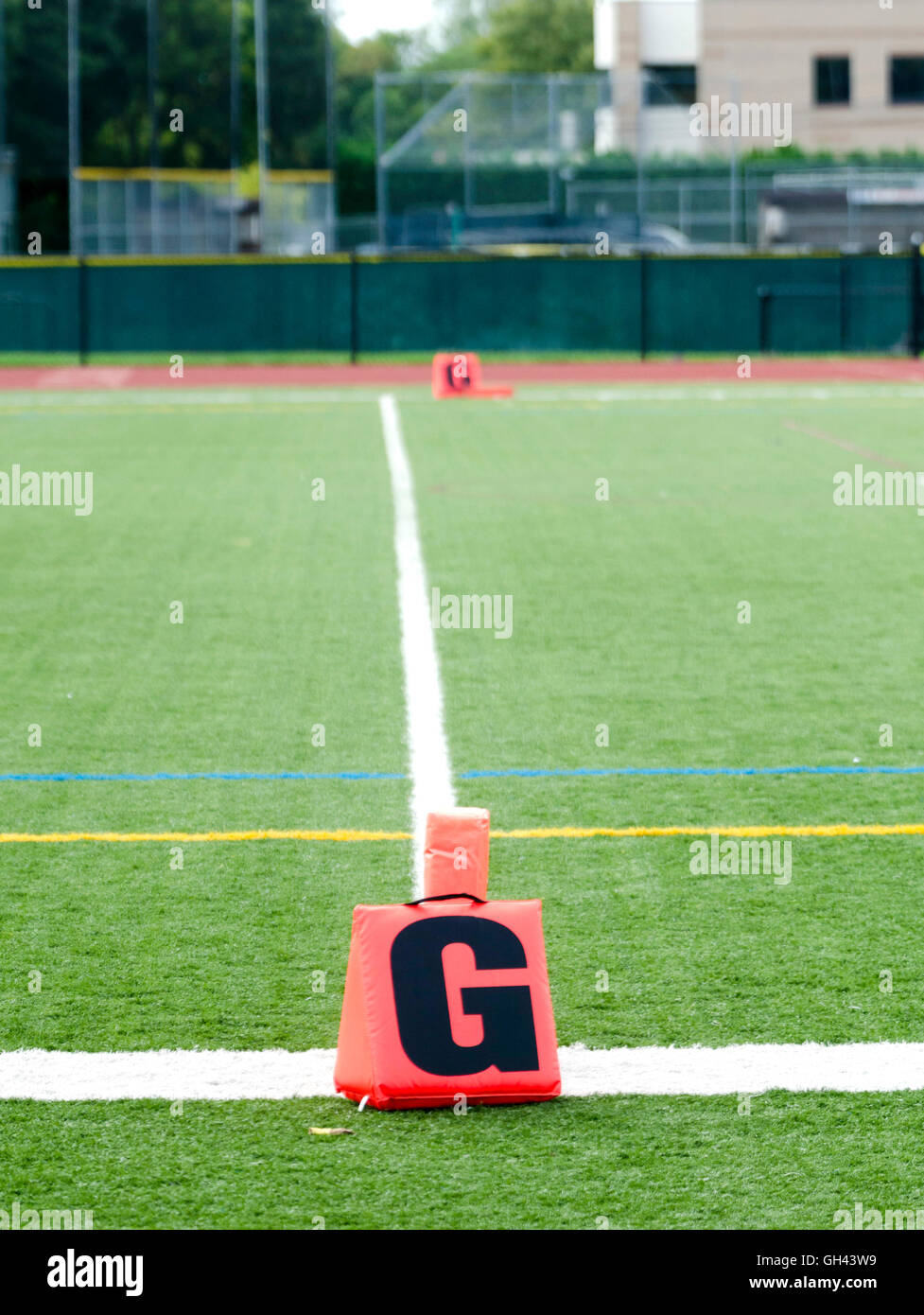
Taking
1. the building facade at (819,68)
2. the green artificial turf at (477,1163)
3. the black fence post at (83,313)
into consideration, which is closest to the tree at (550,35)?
the building facade at (819,68)

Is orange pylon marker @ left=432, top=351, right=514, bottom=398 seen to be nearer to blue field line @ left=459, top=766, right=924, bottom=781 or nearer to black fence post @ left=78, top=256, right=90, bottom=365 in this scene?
black fence post @ left=78, top=256, right=90, bottom=365

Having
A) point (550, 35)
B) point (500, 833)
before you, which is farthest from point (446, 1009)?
point (550, 35)

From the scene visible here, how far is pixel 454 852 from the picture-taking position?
14.3 feet

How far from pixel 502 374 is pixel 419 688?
21.3 m

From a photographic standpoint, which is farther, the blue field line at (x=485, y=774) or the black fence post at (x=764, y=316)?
the black fence post at (x=764, y=316)

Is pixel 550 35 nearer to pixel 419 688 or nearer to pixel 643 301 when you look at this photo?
pixel 643 301

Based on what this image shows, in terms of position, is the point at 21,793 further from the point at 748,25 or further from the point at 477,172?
the point at 748,25

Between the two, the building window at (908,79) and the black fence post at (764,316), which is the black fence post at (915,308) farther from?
the building window at (908,79)

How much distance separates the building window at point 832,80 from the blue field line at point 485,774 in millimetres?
55785

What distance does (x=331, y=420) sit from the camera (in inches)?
870

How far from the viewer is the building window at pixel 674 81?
58.4 m

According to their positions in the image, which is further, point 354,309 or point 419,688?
point 354,309

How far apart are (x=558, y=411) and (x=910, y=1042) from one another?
19.1 m

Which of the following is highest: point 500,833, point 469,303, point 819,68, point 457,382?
point 819,68
